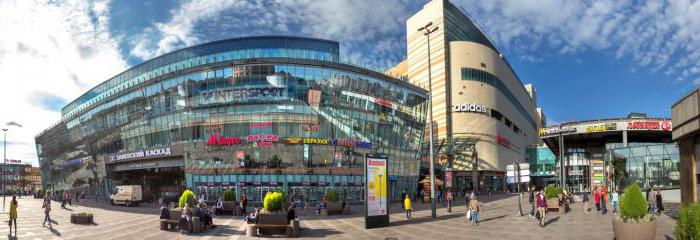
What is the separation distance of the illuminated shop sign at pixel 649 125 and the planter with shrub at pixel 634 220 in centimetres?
5056

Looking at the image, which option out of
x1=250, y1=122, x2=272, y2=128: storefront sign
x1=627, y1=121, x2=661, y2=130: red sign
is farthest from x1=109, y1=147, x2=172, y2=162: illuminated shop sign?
x1=627, y1=121, x2=661, y2=130: red sign

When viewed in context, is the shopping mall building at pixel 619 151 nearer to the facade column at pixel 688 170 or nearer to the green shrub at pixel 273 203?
the facade column at pixel 688 170

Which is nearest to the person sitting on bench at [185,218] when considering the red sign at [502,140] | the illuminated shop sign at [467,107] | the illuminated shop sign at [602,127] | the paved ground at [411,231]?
the paved ground at [411,231]

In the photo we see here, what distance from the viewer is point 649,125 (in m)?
58.3

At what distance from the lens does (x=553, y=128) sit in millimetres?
61719

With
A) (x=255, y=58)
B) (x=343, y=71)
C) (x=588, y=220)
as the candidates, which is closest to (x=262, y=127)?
(x=255, y=58)

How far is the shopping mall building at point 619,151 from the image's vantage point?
3488cm

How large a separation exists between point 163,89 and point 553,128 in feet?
164

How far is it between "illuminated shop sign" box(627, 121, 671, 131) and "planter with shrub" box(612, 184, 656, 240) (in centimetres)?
5056

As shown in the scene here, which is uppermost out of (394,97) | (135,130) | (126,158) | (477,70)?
(477,70)

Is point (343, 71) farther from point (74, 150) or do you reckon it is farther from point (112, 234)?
point (74, 150)

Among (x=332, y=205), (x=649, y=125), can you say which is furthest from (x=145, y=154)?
(x=649, y=125)

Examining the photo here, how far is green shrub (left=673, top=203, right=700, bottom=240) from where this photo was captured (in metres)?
10.4

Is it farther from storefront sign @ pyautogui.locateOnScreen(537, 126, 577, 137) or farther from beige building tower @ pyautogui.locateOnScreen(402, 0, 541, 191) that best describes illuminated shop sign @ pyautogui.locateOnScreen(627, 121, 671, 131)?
beige building tower @ pyautogui.locateOnScreen(402, 0, 541, 191)
